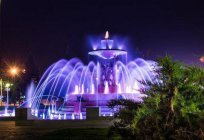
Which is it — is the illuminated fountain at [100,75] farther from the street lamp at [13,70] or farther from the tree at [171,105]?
the tree at [171,105]

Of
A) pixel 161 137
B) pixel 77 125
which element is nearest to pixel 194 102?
pixel 161 137

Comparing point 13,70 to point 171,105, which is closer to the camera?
point 171,105

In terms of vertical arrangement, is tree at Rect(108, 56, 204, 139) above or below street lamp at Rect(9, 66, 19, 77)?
below

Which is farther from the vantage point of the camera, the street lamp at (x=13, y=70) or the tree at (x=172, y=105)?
the street lamp at (x=13, y=70)

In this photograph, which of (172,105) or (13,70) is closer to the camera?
(172,105)

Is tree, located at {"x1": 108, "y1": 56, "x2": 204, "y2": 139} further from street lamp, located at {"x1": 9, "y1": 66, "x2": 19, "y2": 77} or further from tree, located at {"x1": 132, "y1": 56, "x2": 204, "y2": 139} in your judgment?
street lamp, located at {"x1": 9, "y1": 66, "x2": 19, "y2": 77}

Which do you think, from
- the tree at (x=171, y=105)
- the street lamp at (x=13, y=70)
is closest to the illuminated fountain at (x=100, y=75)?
the street lamp at (x=13, y=70)

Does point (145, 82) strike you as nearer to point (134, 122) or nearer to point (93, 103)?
point (134, 122)

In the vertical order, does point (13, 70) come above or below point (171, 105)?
above

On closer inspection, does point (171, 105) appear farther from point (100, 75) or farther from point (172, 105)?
point (100, 75)

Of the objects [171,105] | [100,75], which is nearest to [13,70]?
[100,75]

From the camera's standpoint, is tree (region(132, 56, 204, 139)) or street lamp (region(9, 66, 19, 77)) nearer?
tree (region(132, 56, 204, 139))

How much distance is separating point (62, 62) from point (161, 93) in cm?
3224

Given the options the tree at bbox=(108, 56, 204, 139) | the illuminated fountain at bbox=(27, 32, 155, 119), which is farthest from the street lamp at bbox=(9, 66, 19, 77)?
the tree at bbox=(108, 56, 204, 139)
